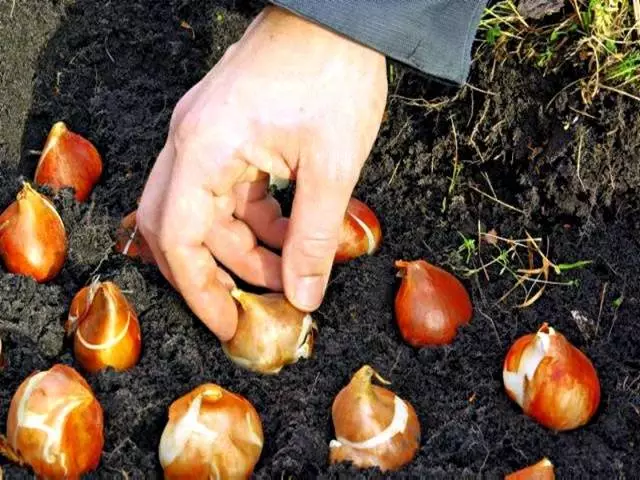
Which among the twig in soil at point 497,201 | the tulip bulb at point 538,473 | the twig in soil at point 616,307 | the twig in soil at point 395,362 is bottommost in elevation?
the twig in soil at point 395,362

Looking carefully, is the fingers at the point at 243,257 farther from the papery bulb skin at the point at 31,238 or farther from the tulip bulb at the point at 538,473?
the tulip bulb at the point at 538,473

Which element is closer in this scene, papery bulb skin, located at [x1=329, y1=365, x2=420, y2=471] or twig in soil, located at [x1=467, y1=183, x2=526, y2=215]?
papery bulb skin, located at [x1=329, y1=365, x2=420, y2=471]

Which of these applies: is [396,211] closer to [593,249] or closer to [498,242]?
[498,242]

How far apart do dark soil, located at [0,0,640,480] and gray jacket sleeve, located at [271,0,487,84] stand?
1.26ft

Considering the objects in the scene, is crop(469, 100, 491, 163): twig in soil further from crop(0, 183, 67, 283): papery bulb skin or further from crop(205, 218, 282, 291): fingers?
crop(0, 183, 67, 283): papery bulb skin

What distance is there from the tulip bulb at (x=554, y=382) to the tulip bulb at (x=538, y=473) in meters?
0.14

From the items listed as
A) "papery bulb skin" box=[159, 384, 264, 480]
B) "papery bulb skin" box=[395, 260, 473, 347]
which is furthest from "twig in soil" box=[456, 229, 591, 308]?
"papery bulb skin" box=[159, 384, 264, 480]

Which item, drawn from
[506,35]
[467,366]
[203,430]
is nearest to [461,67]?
[506,35]

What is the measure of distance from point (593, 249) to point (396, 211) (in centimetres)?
41

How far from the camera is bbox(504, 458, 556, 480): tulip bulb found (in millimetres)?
1412

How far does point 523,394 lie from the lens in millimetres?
1580

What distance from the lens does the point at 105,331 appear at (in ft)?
5.20

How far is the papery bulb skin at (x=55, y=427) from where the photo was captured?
1.41 m

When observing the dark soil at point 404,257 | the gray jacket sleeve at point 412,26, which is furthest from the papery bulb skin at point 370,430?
the gray jacket sleeve at point 412,26
